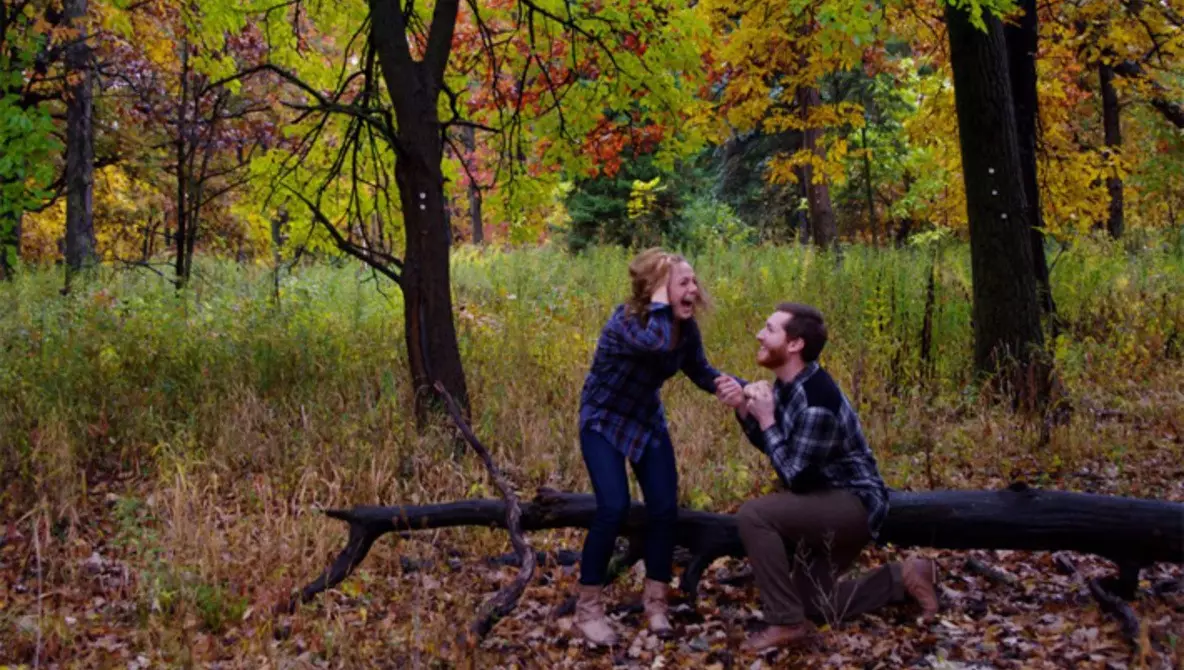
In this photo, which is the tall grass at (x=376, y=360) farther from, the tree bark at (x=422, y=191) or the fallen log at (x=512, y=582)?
the fallen log at (x=512, y=582)

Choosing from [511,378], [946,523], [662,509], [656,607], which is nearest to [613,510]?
[662,509]

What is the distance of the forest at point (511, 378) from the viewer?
4.36 metres

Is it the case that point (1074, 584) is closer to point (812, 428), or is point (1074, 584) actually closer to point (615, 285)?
point (812, 428)

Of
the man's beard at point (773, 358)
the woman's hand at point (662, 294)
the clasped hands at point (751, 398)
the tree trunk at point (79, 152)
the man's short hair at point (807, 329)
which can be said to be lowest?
the clasped hands at point (751, 398)

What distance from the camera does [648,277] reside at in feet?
14.0

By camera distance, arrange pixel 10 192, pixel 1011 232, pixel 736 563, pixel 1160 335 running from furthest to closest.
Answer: pixel 1160 335 < pixel 1011 232 < pixel 10 192 < pixel 736 563

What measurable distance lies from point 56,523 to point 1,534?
0.99ft

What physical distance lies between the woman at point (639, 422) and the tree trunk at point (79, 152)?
9099 mm

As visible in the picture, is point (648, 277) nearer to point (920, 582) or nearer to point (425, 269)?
point (920, 582)

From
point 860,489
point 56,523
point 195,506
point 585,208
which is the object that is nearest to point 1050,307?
point 860,489

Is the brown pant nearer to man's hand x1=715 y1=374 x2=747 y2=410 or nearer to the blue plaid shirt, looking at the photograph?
man's hand x1=715 y1=374 x2=747 y2=410

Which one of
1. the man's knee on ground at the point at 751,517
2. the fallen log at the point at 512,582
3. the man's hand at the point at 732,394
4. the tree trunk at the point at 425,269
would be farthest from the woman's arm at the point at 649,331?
the tree trunk at the point at 425,269

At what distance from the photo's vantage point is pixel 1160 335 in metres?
9.23

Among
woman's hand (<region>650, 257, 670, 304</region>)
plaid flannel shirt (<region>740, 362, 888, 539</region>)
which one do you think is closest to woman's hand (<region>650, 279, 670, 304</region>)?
woman's hand (<region>650, 257, 670, 304</region>)
